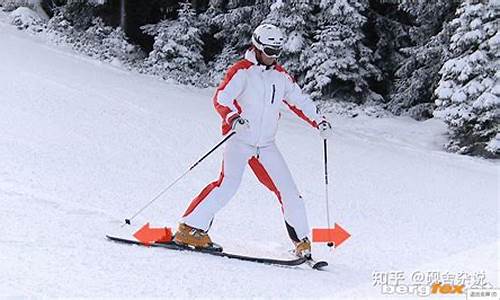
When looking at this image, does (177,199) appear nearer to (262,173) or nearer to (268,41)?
(262,173)

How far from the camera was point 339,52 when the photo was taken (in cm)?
1436

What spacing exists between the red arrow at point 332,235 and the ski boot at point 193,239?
954 millimetres

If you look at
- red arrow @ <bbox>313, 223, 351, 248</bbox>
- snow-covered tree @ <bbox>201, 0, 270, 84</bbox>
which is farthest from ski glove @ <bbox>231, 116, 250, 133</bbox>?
snow-covered tree @ <bbox>201, 0, 270, 84</bbox>

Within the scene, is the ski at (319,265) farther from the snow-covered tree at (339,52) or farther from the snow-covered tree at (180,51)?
the snow-covered tree at (180,51)

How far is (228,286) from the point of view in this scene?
13.2ft

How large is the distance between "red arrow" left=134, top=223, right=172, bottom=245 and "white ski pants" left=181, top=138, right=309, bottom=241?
16 centimetres

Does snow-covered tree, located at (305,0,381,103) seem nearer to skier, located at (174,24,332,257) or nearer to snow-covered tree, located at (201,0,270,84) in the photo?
snow-covered tree, located at (201,0,270,84)

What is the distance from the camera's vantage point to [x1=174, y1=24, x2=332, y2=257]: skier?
15.8ft

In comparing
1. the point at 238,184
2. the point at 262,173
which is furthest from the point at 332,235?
the point at 238,184

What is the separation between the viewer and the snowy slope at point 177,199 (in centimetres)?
412

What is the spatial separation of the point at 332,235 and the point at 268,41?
1.76 meters

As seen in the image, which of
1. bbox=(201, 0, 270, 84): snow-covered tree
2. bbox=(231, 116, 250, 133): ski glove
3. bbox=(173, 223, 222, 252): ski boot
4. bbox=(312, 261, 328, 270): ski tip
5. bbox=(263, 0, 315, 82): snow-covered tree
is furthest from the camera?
bbox=(201, 0, 270, 84): snow-covered tree

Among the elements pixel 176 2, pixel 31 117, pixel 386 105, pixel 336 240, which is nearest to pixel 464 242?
pixel 336 240

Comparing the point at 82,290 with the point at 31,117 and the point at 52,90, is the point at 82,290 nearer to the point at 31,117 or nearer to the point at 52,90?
the point at 31,117
